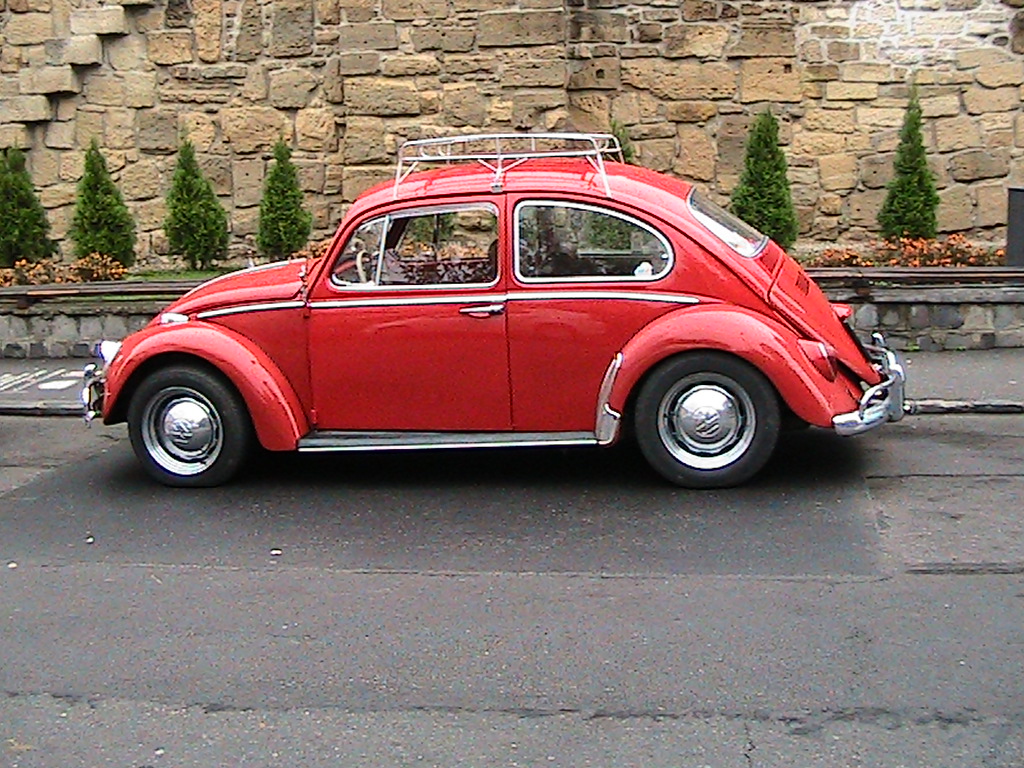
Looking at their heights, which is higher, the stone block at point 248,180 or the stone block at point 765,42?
the stone block at point 765,42

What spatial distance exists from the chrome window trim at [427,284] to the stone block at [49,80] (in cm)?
863

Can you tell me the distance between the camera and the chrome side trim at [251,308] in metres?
8.05

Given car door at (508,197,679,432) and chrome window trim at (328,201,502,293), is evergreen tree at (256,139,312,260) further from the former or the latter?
car door at (508,197,679,432)

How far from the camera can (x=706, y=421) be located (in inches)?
302

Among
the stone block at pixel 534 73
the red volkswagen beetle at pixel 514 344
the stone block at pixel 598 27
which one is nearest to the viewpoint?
the red volkswagen beetle at pixel 514 344

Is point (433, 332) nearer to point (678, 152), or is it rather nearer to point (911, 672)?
point (911, 672)

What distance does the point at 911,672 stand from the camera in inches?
208

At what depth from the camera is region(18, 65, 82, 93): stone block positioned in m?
15.5

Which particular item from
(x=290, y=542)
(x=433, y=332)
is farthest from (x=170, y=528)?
(x=433, y=332)

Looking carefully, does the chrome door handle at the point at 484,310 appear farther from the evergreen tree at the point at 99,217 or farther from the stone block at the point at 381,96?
the evergreen tree at the point at 99,217

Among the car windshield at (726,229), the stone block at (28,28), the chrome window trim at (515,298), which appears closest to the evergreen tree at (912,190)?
the car windshield at (726,229)

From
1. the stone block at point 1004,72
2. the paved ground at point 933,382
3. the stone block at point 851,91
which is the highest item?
the stone block at point 1004,72

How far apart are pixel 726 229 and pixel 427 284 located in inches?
66.9

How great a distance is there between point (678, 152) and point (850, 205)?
74.2 inches
